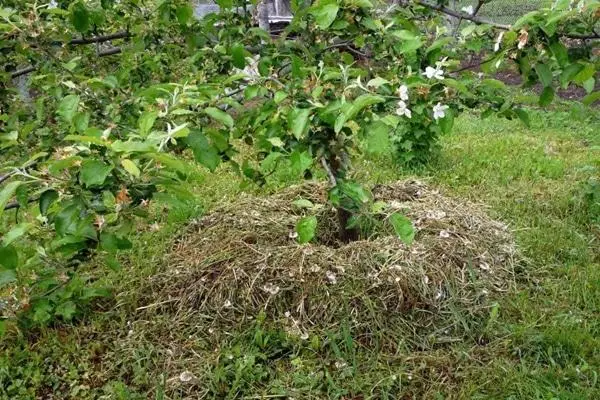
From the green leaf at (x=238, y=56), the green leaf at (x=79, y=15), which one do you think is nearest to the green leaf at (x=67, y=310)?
the green leaf at (x=79, y=15)

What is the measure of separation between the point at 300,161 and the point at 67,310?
1344 mm

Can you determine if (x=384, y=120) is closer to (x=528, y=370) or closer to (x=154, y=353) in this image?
(x=528, y=370)

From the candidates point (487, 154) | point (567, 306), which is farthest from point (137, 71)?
point (487, 154)

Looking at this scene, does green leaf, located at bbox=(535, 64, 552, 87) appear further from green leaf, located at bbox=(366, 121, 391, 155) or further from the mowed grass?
green leaf, located at bbox=(366, 121, 391, 155)

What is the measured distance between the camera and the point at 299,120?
1186 millimetres

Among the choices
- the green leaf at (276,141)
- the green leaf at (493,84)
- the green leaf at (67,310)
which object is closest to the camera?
the green leaf at (276,141)

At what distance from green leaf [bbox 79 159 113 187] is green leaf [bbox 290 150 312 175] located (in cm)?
41

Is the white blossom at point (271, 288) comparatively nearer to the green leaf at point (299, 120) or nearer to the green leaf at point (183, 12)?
the green leaf at point (183, 12)

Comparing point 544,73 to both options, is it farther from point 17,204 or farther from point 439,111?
point 17,204

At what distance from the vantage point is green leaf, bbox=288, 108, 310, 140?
117 cm

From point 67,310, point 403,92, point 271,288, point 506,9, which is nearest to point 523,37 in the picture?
point 403,92

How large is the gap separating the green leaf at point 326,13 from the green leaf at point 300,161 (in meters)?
0.29

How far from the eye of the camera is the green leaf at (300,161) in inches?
49.7

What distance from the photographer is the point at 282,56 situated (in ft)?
5.50
